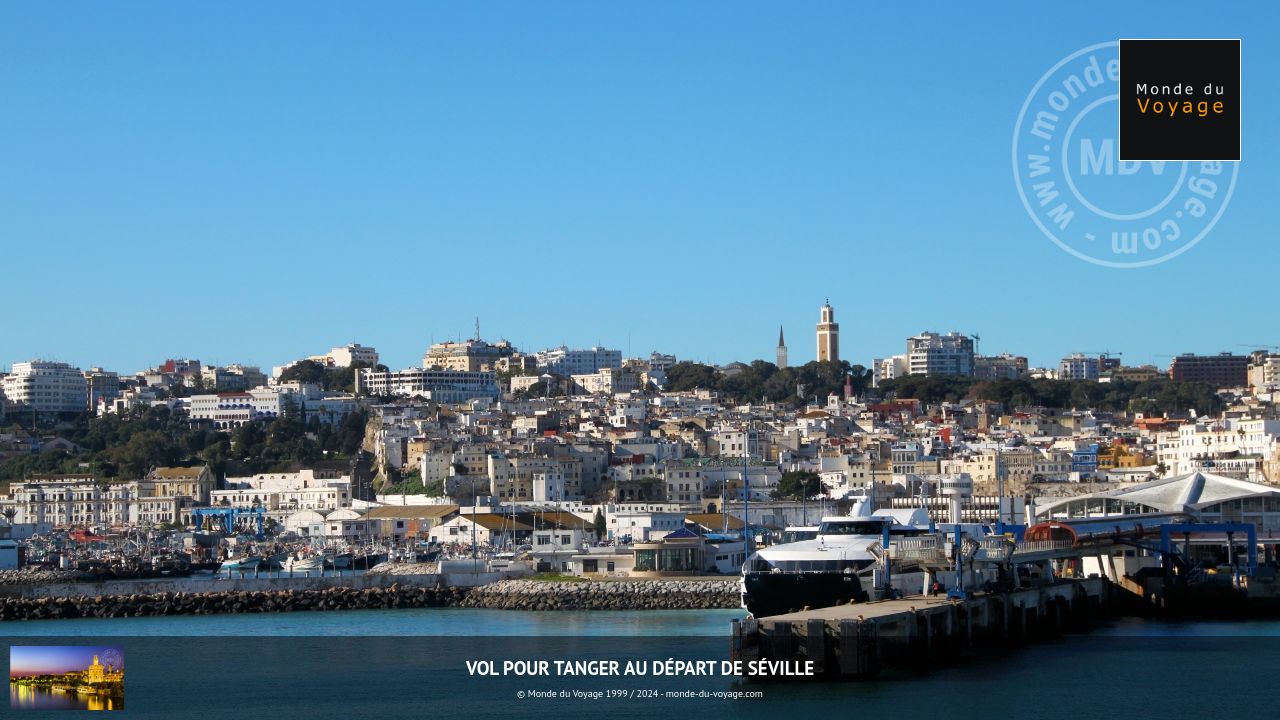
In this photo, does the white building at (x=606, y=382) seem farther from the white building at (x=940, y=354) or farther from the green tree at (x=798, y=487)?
the green tree at (x=798, y=487)

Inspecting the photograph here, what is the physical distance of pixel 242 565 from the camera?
Result: 2441 inches

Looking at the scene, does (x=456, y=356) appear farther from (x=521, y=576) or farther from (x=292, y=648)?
(x=292, y=648)

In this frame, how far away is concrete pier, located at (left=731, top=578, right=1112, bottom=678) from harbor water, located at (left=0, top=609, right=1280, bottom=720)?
0.40 metres

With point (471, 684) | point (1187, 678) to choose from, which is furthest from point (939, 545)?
point (471, 684)

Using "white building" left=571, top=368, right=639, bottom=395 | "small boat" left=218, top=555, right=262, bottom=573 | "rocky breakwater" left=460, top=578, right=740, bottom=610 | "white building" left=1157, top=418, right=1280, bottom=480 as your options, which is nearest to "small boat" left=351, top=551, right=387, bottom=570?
"small boat" left=218, top=555, right=262, bottom=573

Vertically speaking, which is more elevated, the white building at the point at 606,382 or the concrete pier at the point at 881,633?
the white building at the point at 606,382

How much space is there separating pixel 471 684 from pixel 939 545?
8.73 meters

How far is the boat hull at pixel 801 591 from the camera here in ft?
101

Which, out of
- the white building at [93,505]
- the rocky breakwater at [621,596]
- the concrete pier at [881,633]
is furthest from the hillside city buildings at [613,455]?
the concrete pier at [881,633]

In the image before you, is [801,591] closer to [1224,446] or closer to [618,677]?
[618,677]

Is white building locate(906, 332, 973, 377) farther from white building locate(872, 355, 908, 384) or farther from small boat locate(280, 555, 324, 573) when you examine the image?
small boat locate(280, 555, 324, 573)

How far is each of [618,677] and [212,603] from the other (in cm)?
1917

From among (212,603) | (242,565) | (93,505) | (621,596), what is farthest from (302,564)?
(93,505)

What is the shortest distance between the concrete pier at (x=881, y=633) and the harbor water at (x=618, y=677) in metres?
0.40
